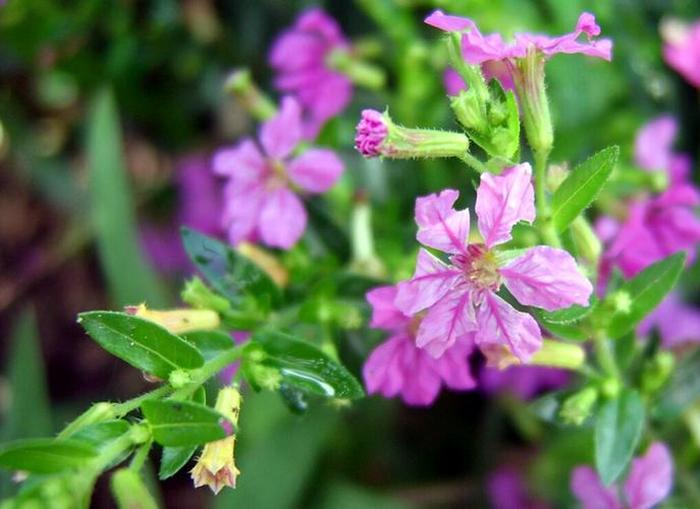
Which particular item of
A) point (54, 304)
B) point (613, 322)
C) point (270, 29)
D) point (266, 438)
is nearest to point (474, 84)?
point (613, 322)

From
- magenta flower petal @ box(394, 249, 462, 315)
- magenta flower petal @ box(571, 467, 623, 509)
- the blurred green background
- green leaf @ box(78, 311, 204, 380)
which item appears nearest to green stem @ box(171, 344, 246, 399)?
green leaf @ box(78, 311, 204, 380)

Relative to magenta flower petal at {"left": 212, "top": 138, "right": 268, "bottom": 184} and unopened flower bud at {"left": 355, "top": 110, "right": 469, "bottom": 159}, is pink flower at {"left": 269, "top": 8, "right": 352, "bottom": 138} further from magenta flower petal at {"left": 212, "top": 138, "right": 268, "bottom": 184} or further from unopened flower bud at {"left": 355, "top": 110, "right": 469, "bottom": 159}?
unopened flower bud at {"left": 355, "top": 110, "right": 469, "bottom": 159}

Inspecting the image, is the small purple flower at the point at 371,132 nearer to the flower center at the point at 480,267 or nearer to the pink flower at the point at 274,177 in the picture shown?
the flower center at the point at 480,267

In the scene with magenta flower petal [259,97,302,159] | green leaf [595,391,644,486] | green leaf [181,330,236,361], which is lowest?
green leaf [595,391,644,486]

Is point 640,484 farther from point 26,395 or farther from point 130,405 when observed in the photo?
point 26,395

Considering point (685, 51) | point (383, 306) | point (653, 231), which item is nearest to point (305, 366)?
point (383, 306)

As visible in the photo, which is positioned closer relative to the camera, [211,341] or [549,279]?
[549,279]
